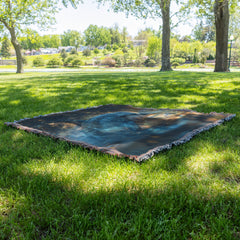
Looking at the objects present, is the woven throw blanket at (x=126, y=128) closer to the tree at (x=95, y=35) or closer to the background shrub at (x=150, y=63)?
the background shrub at (x=150, y=63)

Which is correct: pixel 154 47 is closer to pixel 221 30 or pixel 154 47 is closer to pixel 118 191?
pixel 221 30

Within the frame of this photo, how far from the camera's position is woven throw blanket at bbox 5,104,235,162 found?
2.59 meters

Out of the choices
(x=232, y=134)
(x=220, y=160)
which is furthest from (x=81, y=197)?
(x=232, y=134)

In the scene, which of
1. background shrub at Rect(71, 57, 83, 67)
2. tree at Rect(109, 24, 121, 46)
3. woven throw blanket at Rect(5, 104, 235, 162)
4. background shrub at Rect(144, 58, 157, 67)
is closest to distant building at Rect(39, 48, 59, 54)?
tree at Rect(109, 24, 121, 46)

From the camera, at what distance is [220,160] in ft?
7.39

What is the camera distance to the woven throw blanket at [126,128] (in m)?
2.59

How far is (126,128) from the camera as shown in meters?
3.35

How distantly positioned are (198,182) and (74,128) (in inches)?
79.0

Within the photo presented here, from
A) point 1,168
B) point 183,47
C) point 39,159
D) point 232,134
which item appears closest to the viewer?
point 1,168

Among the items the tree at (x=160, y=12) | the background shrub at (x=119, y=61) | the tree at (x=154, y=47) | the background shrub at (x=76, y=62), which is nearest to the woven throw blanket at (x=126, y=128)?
the tree at (x=160, y=12)

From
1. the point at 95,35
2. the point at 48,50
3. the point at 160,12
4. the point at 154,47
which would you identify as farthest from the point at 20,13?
the point at 48,50

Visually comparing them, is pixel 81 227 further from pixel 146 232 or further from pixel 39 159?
pixel 39 159

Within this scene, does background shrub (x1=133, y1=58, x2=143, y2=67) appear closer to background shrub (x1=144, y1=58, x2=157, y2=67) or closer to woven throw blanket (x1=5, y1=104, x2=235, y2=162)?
background shrub (x1=144, y1=58, x2=157, y2=67)

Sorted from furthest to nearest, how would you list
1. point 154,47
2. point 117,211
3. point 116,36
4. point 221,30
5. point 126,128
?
point 116,36 → point 154,47 → point 221,30 → point 126,128 → point 117,211
